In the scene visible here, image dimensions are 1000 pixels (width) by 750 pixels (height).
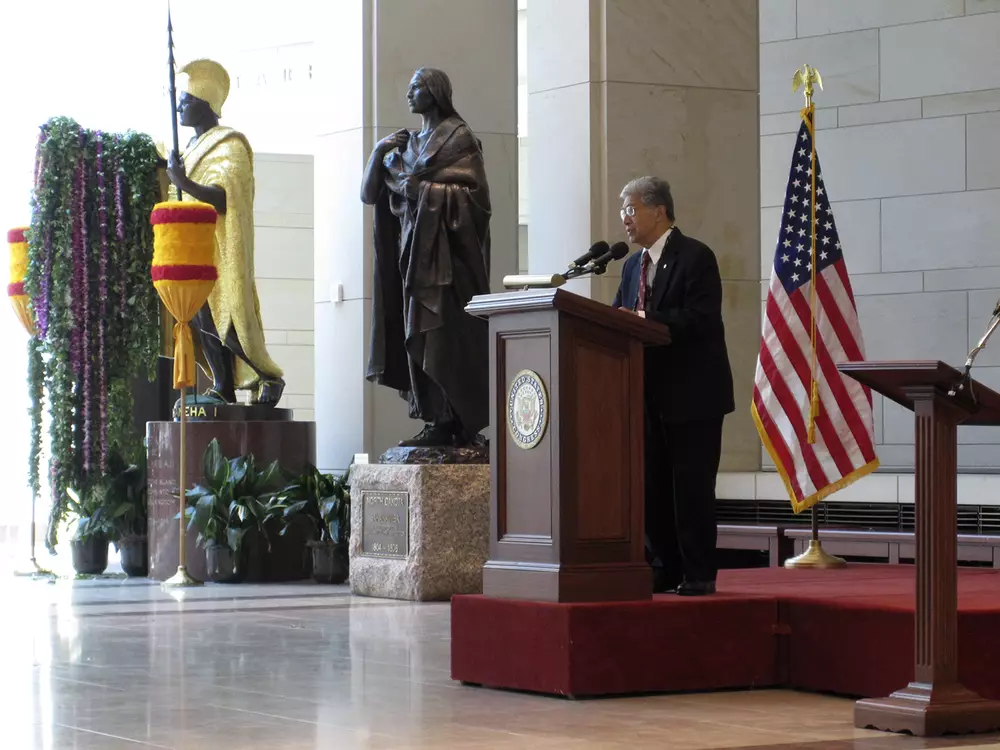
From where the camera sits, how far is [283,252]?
62.8 feet

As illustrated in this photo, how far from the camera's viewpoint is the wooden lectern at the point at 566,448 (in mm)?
5199

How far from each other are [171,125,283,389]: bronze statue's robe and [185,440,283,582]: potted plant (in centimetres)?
100

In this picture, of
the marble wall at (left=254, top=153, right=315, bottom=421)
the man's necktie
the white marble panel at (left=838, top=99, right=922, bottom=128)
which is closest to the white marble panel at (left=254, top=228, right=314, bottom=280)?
the marble wall at (left=254, top=153, right=315, bottom=421)

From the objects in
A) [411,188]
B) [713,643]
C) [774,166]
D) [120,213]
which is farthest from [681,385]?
[774,166]

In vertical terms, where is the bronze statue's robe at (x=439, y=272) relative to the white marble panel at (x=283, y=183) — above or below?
below

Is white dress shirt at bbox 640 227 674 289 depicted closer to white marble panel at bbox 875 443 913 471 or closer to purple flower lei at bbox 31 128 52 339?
white marble panel at bbox 875 443 913 471

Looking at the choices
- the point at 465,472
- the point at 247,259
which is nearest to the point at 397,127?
the point at 247,259

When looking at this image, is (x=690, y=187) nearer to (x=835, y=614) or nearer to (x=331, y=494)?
(x=331, y=494)

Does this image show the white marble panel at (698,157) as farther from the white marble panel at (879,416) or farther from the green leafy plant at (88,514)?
the green leafy plant at (88,514)

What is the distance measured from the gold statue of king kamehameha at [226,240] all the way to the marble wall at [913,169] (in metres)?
4.07

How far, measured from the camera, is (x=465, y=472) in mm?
8969

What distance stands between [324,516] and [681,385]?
195 inches

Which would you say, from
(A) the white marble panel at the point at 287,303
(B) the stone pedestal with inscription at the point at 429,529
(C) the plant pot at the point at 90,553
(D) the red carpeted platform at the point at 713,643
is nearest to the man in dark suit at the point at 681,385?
(D) the red carpeted platform at the point at 713,643

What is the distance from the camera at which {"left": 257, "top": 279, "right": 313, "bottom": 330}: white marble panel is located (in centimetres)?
1908
